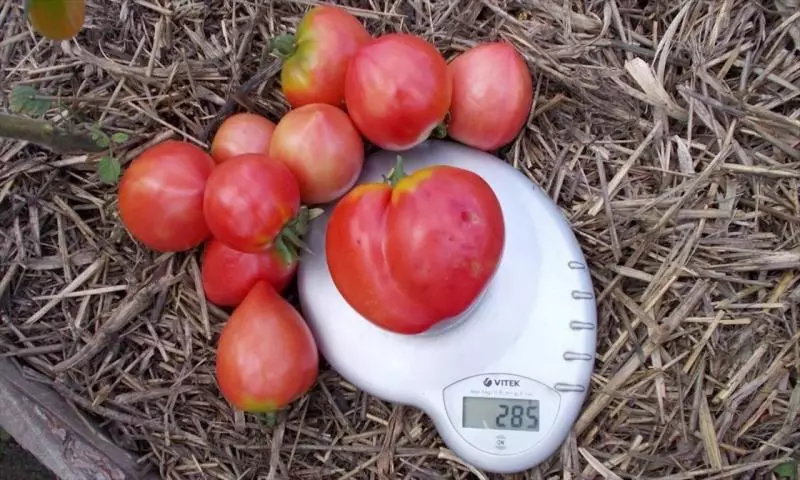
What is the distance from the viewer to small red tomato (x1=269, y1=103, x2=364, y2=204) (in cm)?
109

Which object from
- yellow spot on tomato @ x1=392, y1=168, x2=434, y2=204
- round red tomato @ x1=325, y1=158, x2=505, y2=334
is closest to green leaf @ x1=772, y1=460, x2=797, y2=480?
round red tomato @ x1=325, y1=158, x2=505, y2=334

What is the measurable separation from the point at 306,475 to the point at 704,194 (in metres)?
0.77

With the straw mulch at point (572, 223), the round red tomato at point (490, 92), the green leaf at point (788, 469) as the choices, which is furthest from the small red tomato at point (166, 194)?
the green leaf at point (788, 469)

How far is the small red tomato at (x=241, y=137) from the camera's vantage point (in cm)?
117

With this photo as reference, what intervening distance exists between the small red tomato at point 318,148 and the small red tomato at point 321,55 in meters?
0.04

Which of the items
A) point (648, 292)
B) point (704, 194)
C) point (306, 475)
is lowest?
point (306, 475)

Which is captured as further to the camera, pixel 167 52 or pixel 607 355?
pixel 167 52

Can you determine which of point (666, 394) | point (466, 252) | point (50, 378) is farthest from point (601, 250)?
point (50, 378)

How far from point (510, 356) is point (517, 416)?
0.29 feet

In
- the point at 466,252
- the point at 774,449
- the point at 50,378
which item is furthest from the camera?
the point at 50,378

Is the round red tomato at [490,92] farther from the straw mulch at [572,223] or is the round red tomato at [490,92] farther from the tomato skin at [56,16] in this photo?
the tomato skin at [56,16]

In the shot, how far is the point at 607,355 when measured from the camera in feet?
3.80

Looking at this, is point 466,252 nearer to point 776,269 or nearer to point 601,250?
point 601,250

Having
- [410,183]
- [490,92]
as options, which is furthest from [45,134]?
[490,92]
